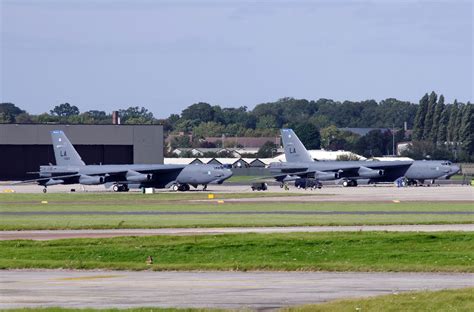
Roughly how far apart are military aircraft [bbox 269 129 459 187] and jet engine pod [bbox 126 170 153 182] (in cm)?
2145

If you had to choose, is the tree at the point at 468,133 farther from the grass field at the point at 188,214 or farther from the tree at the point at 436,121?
the grass field at the point at 188,214

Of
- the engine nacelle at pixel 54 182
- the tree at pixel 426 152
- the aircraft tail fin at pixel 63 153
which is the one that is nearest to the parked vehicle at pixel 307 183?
→ the aircraft tail fin at pixel 63 153

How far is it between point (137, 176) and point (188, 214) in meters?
43.6

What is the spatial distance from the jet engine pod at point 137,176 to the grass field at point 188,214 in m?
18.1

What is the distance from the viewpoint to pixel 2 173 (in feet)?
416

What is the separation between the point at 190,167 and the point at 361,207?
1533 inches

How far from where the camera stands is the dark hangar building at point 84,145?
127 m

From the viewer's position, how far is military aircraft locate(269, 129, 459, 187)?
112m

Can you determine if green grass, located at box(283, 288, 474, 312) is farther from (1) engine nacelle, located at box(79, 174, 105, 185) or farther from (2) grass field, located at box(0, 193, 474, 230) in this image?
(1) engine nacelle, located at box(79, 174, 105, 185)

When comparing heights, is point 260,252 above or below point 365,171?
above

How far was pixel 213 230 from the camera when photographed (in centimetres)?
4219

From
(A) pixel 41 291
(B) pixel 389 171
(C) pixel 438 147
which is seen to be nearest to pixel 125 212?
(A) pixel 41 291

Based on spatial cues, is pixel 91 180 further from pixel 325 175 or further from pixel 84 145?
pixel 84 145

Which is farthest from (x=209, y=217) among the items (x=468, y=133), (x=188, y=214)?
(x=468, y=133)
